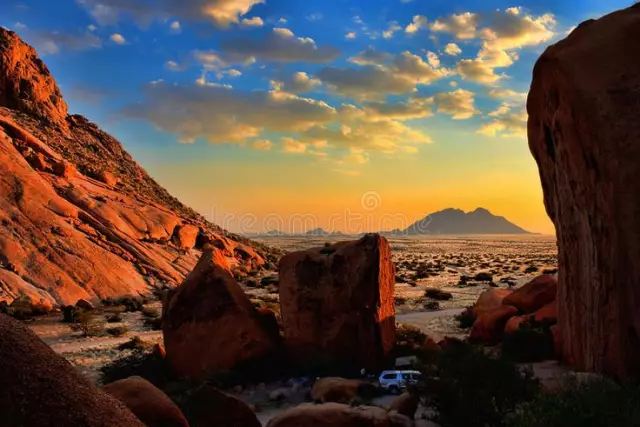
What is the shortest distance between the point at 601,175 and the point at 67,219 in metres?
31.2

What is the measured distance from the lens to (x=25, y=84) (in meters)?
53.7

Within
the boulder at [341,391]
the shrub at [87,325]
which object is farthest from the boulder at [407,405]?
the shrub at [87,325]

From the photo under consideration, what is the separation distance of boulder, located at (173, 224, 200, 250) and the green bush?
38.0m

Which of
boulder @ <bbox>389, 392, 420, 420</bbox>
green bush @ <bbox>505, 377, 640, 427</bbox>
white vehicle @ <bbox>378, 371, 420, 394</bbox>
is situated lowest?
white vehicle @ <bbox>378, 371, 420, 394</bbox>

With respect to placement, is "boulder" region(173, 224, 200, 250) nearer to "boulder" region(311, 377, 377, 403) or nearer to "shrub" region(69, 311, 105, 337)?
"shrub" region(69, 311, 105, 337)

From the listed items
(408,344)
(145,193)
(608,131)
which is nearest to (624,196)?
(608,131)

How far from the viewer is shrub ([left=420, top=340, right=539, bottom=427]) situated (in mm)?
8969

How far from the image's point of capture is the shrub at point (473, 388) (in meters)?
8.97

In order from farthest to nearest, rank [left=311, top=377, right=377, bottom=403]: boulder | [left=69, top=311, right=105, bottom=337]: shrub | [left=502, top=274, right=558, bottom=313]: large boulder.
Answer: [left=69, top=311, right=105, bottom=337]: shrub < [left=502, top=274, right=558, bottom=313]: large boulder < [left=311, top=377, right=377, bottom=403]: boulder

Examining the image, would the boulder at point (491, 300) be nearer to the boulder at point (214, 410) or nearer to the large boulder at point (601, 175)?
the large boulder at point (601, 175)

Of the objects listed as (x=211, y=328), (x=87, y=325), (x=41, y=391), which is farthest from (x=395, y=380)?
(x=87, y=325)

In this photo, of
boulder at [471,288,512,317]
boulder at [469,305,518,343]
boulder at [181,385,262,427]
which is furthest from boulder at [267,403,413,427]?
boulder at [471,288,512,317]

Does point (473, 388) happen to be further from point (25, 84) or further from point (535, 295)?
point (25, 84)

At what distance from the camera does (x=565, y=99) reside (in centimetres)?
1162
